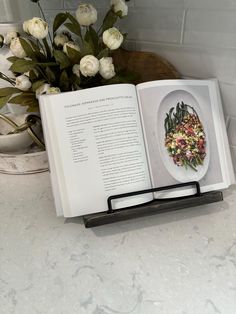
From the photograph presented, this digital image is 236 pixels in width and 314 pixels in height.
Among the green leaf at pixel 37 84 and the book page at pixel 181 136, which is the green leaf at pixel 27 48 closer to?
the green leaf at pixel 37 84

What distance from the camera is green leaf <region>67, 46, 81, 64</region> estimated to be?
0.66 m

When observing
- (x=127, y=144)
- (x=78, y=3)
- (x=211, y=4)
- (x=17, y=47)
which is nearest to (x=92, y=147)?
(x=127, y=144)

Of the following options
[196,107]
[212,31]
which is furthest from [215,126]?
[212,31]

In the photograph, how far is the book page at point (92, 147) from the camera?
1.98 ft

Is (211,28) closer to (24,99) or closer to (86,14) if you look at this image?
(86,14)

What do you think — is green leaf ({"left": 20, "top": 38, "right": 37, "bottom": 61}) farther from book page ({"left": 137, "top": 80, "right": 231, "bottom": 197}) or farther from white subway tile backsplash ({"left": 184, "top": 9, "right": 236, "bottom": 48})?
white subway tile backsplash ({"left": 184, "top": 9, "right": 236, "bottom": 48})

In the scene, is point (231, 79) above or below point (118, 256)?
above

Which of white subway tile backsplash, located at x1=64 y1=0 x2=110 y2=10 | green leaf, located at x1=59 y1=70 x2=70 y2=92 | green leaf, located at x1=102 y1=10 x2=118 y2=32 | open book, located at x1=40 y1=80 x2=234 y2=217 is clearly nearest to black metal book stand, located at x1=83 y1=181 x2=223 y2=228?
open book, located at x1=40 y1=80 x2=234 y2=217

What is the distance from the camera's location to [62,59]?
668mm

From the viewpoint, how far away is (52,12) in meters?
0.97

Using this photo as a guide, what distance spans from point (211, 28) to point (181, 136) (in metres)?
0.25

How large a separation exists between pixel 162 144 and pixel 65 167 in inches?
7.9

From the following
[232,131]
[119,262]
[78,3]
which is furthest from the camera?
[78,3]

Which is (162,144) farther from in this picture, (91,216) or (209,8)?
(209,8)
